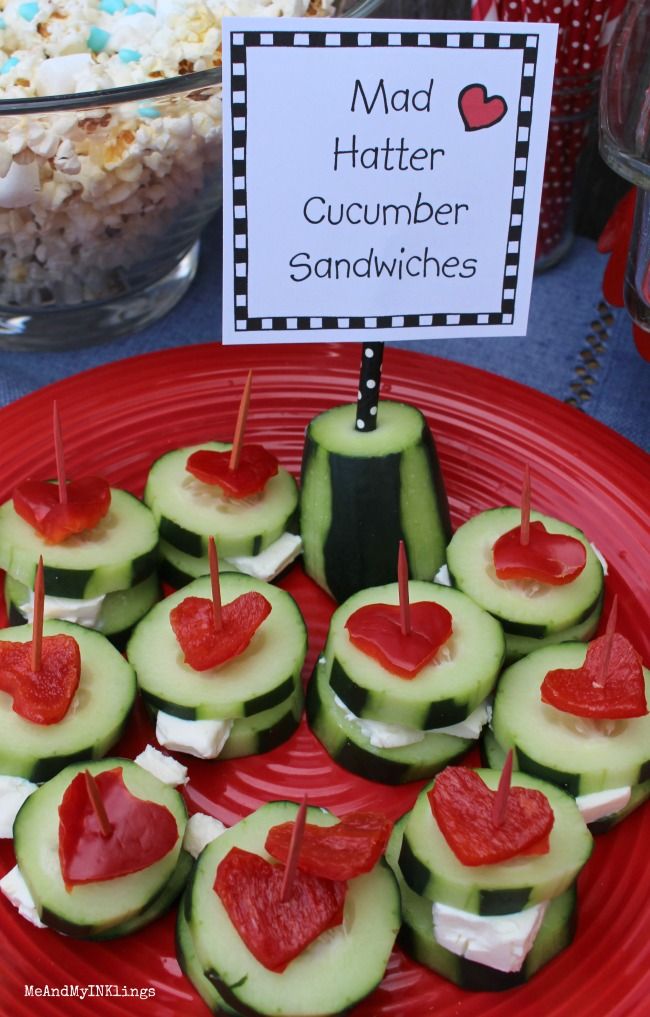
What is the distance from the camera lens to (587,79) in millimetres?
1748

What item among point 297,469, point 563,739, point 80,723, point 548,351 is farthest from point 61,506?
point 548,351

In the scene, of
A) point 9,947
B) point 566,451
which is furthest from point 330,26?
point 9,947

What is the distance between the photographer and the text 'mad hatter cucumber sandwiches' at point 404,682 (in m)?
1.16

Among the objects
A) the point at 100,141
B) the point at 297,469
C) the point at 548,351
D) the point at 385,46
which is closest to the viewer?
the point at 385,46

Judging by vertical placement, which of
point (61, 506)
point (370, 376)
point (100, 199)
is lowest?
point (61, 506)

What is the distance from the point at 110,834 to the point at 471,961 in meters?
0.35

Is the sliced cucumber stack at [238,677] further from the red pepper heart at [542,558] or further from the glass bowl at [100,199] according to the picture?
the glass bowl at [100,199]

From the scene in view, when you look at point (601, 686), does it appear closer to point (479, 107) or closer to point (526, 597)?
point (526, 597)

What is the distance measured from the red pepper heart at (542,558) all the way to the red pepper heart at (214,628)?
0.29 metres

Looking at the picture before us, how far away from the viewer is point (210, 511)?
1387 mm

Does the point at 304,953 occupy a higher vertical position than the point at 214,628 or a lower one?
lower

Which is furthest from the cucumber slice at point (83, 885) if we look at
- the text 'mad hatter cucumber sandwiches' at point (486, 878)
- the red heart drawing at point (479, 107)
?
the red heart drawing at point (479, 107)

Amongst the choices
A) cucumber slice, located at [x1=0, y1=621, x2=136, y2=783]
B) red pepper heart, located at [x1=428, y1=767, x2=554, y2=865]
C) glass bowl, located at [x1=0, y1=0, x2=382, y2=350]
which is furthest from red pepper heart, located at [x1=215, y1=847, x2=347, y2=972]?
glass bowl, located at [x1=0, y1=0, x2=382, y2=350]

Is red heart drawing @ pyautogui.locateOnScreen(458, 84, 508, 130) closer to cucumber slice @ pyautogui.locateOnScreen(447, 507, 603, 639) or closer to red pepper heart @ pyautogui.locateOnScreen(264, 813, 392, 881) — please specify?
cucumber slice @ pyautogui.locateOnScreen(447, 507, 603, 639)
